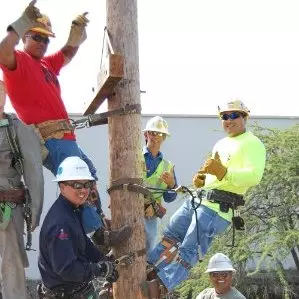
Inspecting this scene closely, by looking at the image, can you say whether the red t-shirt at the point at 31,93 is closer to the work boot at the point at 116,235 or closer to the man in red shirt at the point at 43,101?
the man in red shirt at the point at 43,101

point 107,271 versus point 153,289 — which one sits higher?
point 107,271

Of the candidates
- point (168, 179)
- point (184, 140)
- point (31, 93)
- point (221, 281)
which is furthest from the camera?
point (184, 140)

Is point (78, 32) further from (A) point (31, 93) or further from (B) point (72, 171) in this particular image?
(B) point (72, 171)

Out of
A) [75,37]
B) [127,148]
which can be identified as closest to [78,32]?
[75,37]

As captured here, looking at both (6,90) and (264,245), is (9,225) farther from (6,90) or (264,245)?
(264,245)

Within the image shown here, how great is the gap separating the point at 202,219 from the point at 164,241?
1.21 ft

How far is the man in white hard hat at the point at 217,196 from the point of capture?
5.33m

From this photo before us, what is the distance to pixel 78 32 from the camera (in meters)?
5.59

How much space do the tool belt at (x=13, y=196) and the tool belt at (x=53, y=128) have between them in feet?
1.54

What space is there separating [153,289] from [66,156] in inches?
47.3

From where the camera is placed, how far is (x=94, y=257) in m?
4.86

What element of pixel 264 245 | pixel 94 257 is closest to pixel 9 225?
pixel 94 257

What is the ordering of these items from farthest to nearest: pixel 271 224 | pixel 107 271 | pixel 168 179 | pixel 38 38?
pixel 271 224 < pixel 168 179 < pixel 38 38 < pixel 107 271

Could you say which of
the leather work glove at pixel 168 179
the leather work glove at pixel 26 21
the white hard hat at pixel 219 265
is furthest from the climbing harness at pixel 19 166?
the white hard hat at pixel 219 265
